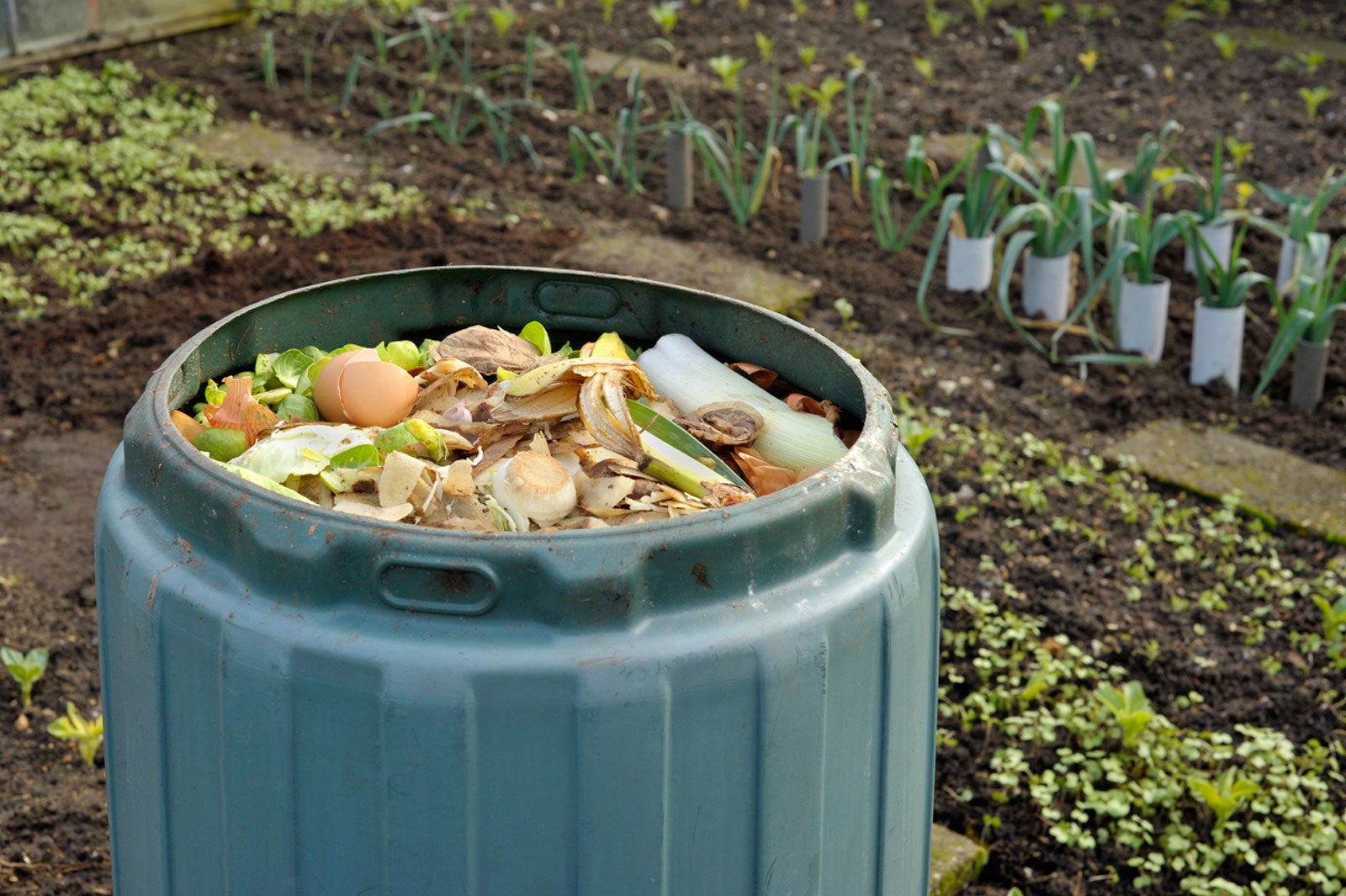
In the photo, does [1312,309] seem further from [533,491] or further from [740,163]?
[533,491]

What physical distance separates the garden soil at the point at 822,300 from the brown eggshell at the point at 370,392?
104 cm

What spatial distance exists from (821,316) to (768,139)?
0.57 m

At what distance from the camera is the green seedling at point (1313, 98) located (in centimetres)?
511

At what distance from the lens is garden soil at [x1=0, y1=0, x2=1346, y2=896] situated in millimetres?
2389

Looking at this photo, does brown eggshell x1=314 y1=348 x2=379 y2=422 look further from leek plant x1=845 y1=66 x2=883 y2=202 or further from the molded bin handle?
leek plant x1=845 y1=66 x2=883 y2=202

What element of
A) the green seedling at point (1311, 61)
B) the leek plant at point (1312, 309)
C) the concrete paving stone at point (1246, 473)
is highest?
the green seedling at point (1311, 61)

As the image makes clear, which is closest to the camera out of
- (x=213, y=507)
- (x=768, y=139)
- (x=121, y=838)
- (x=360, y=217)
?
(x=213, y=507)

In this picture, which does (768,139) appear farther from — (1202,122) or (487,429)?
(487,429)

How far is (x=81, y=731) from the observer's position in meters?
2.19

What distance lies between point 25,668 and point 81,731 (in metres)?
0.21

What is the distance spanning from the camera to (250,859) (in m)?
1.15

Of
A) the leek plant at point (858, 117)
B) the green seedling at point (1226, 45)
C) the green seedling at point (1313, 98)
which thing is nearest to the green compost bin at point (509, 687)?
the leek plant at point (858, 117)

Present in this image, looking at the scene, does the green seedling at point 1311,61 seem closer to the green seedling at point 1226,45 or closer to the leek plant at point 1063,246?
the green seedling at point 1226,45

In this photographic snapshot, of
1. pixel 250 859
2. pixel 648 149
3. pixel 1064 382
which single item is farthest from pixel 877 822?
pixel 648 149
